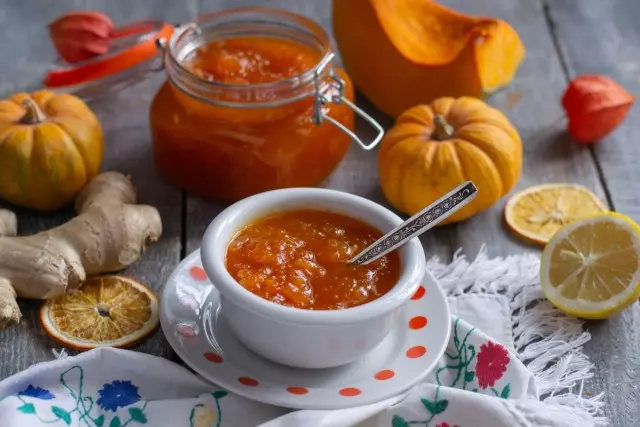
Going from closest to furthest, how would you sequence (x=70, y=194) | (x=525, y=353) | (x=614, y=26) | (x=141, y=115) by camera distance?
(x=525, y=353)
(x=70, y=194)
(x=141, y=115)
(x=614, y=26)

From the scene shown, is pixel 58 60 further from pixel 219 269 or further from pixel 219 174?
pixel 219 269

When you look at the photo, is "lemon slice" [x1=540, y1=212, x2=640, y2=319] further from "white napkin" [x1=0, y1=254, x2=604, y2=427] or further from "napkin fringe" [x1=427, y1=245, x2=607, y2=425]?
"white napkin" [x1=0, y1=254, x2=604, y2=427]

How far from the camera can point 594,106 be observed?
2.21 m

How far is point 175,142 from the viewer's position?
2.04 metres

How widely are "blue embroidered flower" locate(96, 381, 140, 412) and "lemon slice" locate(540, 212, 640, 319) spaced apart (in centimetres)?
78

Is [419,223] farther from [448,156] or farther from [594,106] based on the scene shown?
[594,106]

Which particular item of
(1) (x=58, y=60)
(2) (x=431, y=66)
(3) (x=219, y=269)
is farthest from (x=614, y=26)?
(3) (x=219, y=269)

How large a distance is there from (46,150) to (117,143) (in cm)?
33

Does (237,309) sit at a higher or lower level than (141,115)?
higher

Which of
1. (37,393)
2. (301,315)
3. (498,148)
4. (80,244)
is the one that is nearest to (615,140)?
(498,148)

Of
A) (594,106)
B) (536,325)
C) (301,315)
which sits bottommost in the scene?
(536,325)

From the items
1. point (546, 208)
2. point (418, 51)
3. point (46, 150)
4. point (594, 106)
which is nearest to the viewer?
point (46, 150)

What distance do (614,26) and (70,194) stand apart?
164 cm

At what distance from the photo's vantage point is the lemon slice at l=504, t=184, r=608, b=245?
200 centimetres
